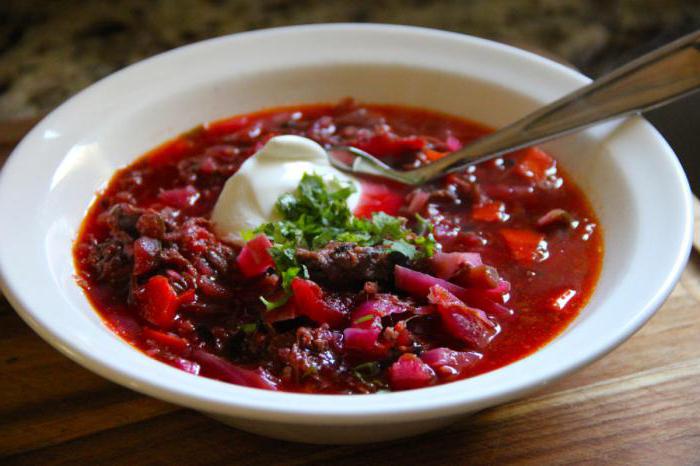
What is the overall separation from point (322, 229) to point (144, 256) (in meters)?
0.68

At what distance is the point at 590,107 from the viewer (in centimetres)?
332

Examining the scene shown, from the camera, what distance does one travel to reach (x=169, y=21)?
5.98 m

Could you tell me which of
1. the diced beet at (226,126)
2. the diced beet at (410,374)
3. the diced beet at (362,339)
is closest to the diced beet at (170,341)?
the diced beet at (362,339)

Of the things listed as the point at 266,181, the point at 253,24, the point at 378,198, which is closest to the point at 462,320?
the point at 378,198

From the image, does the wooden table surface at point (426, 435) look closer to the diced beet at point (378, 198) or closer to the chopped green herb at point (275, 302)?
the chopped green herb at point (275, 302)

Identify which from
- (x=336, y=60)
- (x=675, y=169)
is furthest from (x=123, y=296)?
(x=675, y=169)

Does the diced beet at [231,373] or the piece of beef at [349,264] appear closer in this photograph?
the diced beet at [231,373]

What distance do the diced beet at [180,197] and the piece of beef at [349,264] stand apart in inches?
32.9

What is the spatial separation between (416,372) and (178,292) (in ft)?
3.06

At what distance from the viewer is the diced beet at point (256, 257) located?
2.90m

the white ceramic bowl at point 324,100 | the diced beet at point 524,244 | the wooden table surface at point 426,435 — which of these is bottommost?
the wooden table surface at point 426,435

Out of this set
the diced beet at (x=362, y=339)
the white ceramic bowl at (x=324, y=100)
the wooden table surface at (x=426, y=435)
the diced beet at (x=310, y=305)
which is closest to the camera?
the white ceramic bowl at (x=324, y=100)

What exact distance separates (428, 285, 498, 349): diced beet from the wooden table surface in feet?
0.80

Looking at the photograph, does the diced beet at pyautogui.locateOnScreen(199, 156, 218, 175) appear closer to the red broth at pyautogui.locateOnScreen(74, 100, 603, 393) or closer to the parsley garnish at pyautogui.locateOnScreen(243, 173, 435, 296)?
the red broth at pyautogui.locateOnScreen(74, 100, 603, 393)
